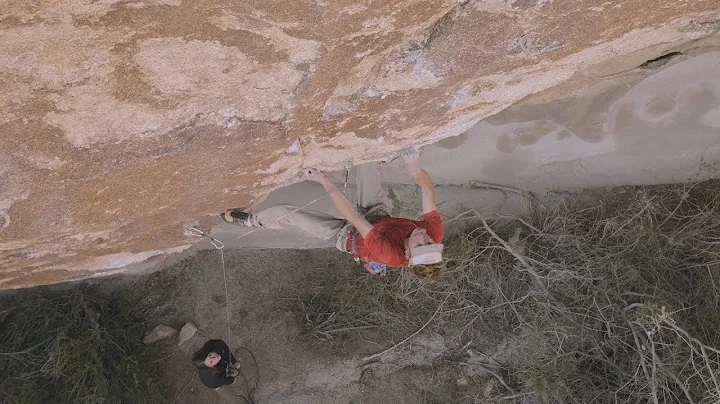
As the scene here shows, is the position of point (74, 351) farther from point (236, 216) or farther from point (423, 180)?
point (423, 180)

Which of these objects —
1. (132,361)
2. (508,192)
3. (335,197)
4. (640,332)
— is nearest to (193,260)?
(132,361)

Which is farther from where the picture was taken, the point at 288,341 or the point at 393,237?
the point at 288,341

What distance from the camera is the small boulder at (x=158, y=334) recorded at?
12.3ft

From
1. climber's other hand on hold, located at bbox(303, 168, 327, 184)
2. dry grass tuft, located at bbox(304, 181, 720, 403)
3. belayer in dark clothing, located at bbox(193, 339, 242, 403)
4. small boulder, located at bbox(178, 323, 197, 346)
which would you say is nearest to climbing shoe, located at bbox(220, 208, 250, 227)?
climber's other hand on hold, located at bbox(303, 168, 327, 184)

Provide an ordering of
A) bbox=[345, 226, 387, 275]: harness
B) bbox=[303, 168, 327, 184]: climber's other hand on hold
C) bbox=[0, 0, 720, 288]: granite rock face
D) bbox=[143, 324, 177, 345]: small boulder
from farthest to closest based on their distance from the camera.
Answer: bbox=[143, 324, 177, 345]: small boulder, bbox=[345, 226, 387, 275]: harness, bbox=[303, 168, 327, 184]: climber's other hand on hold, bbox=[0, 0, 720, 288]: granite rock face

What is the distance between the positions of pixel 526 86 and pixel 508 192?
1408 millimetres

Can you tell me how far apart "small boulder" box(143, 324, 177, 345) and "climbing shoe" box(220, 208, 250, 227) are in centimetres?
137

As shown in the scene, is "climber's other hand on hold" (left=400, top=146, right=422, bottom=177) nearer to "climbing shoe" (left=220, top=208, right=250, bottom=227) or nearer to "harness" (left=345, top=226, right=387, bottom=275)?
"harness" (left=345, top=226, right=387, bottom=275)

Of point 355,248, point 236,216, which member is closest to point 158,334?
point 236,216

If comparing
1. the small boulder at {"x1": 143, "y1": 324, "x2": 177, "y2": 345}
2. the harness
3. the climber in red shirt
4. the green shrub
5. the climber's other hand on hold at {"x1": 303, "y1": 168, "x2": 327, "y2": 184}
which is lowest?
the small boulder at {"x1": 143, "y1": 324, "x2": 177, "y2": 345}

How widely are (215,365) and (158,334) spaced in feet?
2.16

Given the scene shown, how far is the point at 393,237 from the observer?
7.90 feet

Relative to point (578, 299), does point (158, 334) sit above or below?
above

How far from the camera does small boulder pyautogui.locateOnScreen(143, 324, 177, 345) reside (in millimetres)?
3760
